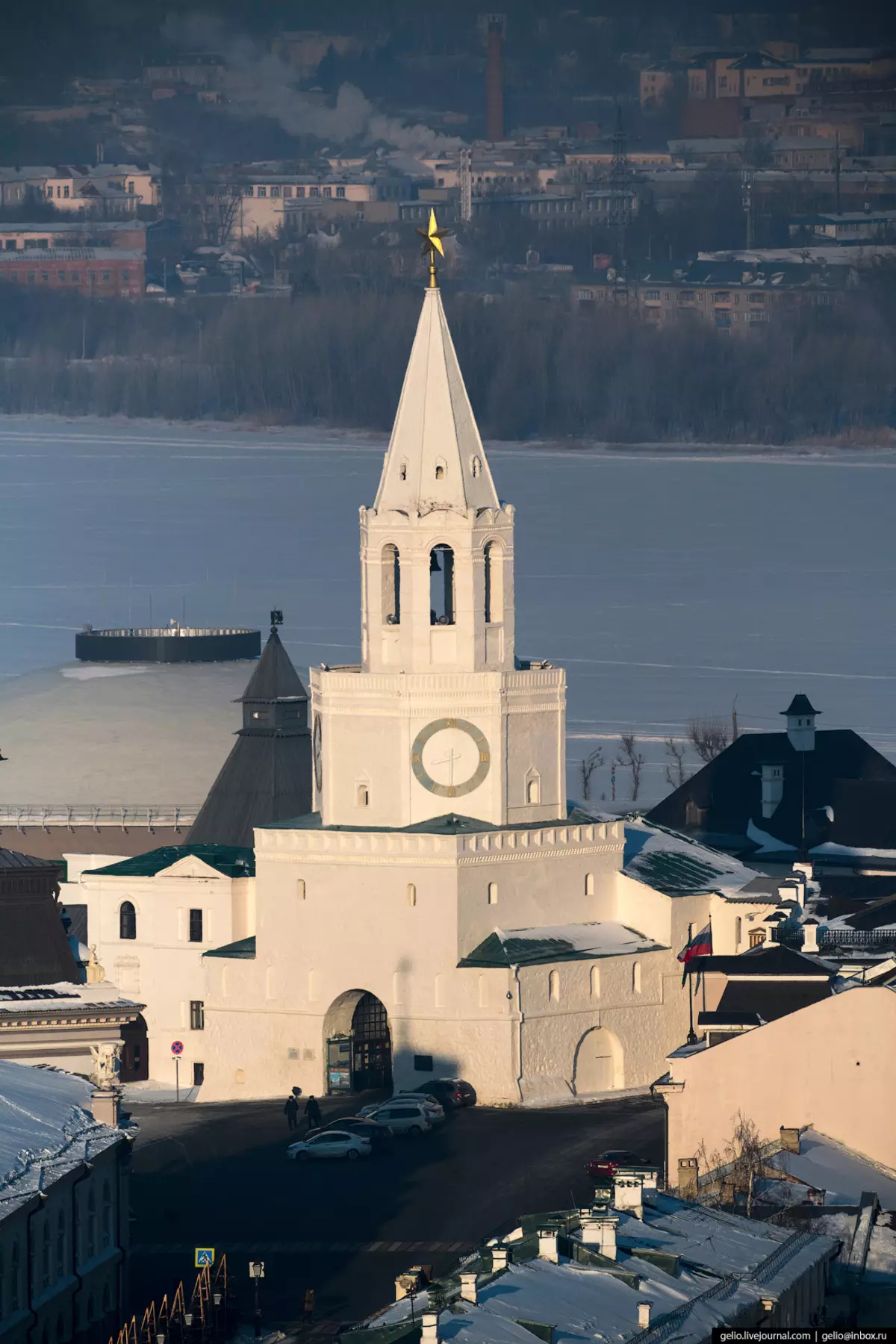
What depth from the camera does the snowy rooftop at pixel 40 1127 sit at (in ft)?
175

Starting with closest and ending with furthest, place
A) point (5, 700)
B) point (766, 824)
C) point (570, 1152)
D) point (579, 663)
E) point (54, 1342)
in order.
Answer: point (54, 1342)
point (570, 1152)
point (766, 824)
point (5, 700)
point (579, 663)

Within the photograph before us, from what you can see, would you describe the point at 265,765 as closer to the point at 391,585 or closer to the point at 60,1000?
the point at 391,585

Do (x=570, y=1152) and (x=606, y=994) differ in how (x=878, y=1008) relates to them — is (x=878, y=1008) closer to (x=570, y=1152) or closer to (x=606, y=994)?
(x=570, y=1152)

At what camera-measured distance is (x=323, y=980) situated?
8138cm

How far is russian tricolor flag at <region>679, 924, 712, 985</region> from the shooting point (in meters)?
82.2

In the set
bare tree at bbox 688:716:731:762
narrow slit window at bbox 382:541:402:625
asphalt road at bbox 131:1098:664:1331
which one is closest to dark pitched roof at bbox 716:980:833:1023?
asphalt road at bbox 131:1098:664:1331

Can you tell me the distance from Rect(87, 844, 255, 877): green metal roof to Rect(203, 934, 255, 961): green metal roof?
208cm

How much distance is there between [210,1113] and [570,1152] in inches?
328

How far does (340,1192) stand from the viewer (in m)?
68.5

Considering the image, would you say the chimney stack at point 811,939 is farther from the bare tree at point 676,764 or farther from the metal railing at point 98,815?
the bare tree at point 676,764

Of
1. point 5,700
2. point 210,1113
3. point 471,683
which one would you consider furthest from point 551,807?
point 5,700

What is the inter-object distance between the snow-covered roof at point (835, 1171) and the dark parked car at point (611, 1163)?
3.02 m

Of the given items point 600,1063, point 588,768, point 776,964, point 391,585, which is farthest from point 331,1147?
point 588,768

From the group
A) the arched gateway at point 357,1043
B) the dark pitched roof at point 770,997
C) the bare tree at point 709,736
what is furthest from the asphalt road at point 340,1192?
the bare tree at point 709,736
